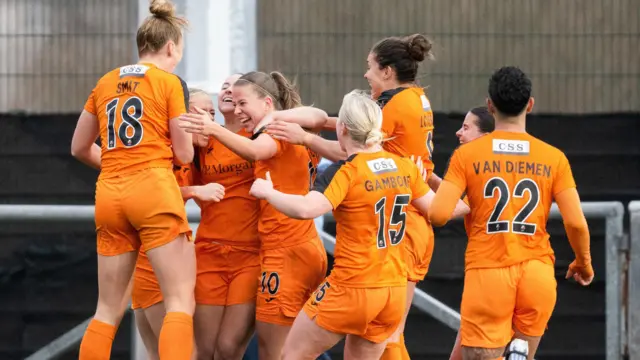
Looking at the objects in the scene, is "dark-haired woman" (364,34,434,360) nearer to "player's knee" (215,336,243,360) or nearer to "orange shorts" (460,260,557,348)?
"orange shorts" (460,260,557,348)

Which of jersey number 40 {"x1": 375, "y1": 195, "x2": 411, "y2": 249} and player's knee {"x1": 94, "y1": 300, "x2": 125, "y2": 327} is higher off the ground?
jersey number 40 {"x1": 375, "y1": 195, "x2": 411, "y2": 249}

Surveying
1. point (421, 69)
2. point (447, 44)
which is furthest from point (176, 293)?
point (447, 44)

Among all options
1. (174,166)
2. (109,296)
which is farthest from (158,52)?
(109,296)

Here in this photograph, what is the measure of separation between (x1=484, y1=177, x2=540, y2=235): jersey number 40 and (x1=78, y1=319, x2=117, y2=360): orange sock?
6.05ft

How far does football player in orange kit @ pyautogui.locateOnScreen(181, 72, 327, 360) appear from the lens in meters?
5.62

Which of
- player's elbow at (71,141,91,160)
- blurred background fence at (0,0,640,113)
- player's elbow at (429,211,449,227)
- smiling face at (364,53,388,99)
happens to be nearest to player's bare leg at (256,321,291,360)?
player's elbow at (429,211,449,227)

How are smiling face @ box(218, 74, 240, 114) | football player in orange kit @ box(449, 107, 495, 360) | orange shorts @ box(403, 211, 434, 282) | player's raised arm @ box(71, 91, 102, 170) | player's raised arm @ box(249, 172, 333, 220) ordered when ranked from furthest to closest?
football player in orange kit @ box(449, 107, 495, 360) < smiling face @ box(218, 74, 240, 114) < orange shorts @ box(403, 211, 434, 282) < player's raised arm @ box(71, 91, 102, 170) < player's raised arm @ box(249, 172, 333, 220)

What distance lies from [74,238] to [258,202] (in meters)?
2.46

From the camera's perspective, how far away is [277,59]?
8.08m

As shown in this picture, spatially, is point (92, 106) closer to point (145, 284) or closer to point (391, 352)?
point (145, 284)

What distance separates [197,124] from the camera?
534 cm

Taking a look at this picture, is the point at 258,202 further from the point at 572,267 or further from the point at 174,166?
the point at 572,267

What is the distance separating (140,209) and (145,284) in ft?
2.08

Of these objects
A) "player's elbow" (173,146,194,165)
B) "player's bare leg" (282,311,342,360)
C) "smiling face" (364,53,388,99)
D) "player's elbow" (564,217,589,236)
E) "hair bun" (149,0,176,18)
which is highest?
"hair bun" (149,0,176,18)
